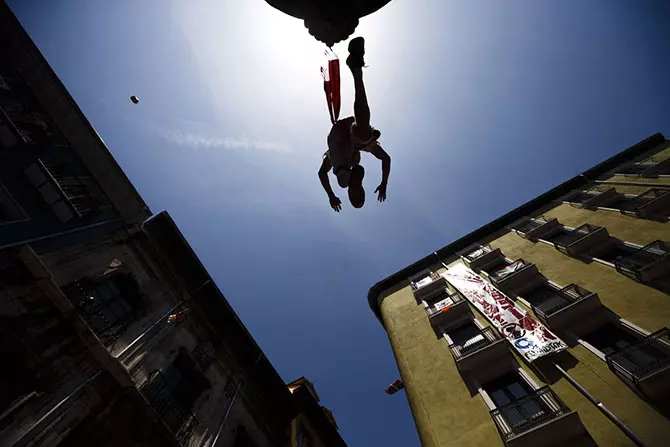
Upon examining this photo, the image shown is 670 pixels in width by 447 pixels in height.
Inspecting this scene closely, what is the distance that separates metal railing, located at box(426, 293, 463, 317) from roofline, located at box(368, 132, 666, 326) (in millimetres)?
5635

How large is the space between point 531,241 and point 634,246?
4.99m

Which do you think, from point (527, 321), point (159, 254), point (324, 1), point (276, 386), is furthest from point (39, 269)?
point (527, 321)

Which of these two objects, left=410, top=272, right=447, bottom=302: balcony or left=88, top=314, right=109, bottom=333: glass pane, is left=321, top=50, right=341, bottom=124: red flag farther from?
left=410, top=272, right=447, bottom=302: balcony

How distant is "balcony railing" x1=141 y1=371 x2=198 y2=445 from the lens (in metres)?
8.84

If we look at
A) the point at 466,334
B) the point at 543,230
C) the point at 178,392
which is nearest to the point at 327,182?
the point at 178,392

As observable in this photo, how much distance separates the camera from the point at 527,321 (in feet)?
39.5

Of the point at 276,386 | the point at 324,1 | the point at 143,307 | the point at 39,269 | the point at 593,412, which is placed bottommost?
the point at 593,412

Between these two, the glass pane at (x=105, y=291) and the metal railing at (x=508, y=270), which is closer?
the glass pane at (x=105, y=291)

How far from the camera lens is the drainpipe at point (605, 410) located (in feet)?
24.0

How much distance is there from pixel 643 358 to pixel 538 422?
350cm

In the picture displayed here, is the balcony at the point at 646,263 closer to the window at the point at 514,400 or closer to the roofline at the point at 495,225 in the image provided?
the window at the point at 514,400

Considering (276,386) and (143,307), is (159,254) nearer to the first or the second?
(143,307)

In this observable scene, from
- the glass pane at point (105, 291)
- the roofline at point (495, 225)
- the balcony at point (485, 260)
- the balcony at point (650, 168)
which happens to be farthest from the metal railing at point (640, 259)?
the glass pane at point (105, 291)

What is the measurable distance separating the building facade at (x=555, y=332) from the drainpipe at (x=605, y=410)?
1.1 inches
